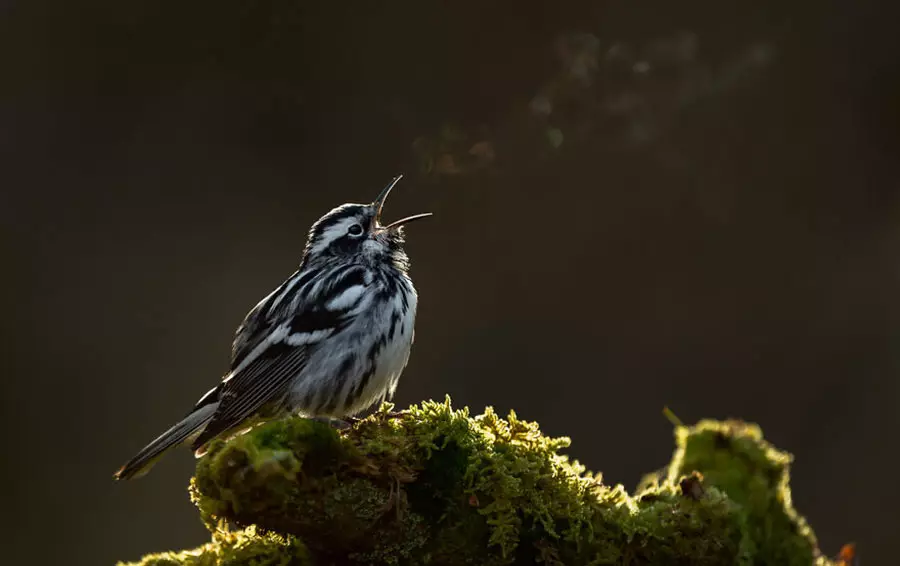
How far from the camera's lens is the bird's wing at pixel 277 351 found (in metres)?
4.36

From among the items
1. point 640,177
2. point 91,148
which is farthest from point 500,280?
point 91,148

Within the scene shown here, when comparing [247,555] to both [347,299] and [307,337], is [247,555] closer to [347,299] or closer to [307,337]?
[307,337]

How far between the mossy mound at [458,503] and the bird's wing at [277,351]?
1.00m

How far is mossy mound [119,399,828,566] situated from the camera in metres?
2.90

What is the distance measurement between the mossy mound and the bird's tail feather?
37.6 inches

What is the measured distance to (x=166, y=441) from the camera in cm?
432

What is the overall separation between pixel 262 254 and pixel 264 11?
11.5ft

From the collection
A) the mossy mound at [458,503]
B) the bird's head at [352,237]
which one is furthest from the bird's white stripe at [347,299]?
the mossy mound at [458,503]

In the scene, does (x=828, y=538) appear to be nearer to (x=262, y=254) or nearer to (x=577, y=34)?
(x=577, y=34)

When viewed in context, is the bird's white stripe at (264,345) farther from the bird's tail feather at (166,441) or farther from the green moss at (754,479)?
the green moss at (754,479)

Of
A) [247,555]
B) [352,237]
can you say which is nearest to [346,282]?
[352,237]

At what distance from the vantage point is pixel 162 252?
13.0 meters

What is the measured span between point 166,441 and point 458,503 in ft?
5.92

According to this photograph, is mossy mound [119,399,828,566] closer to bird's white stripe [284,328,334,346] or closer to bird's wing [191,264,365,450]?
bird's wing [191,264,365,450]
